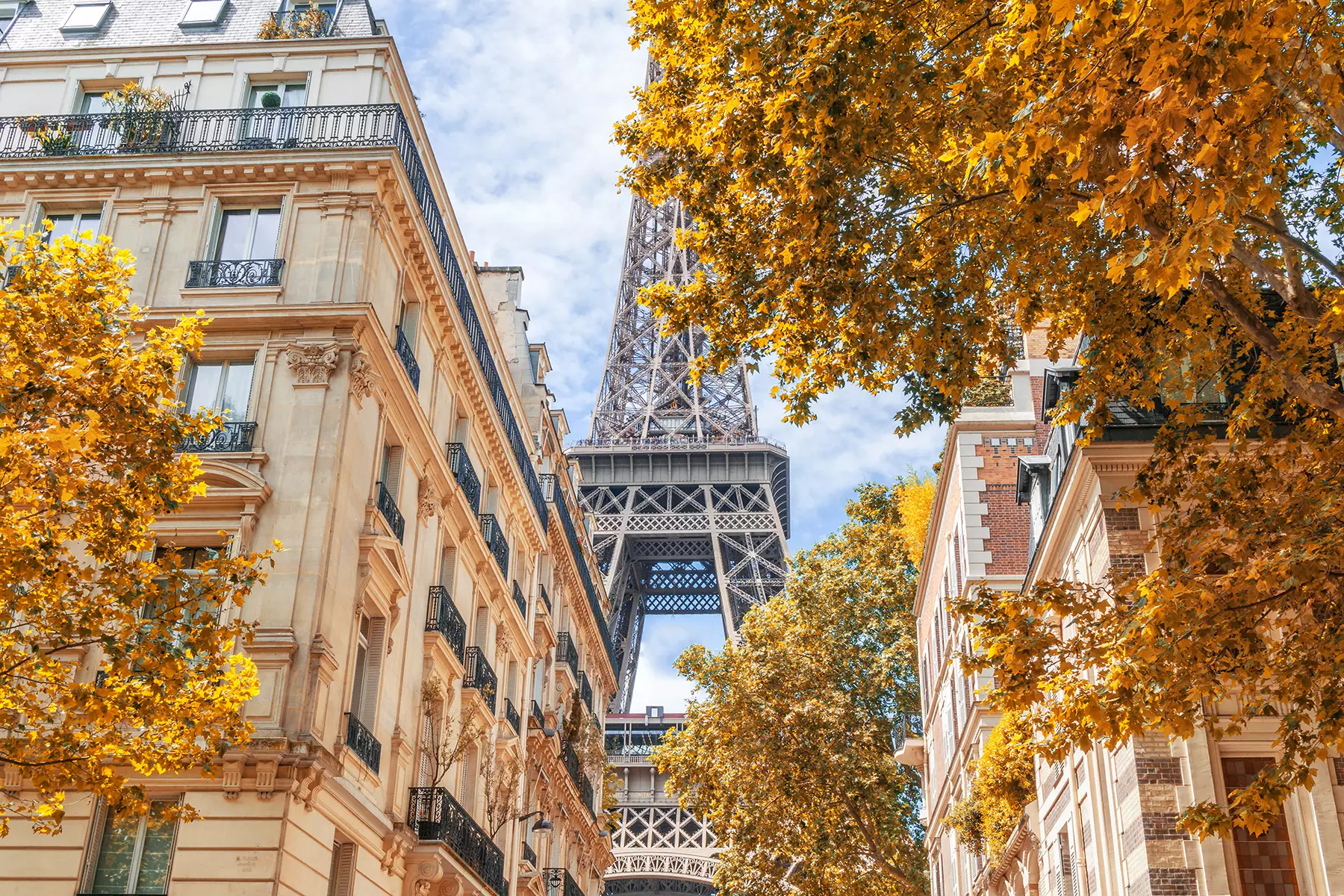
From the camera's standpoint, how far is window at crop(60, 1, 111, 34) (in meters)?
27.4

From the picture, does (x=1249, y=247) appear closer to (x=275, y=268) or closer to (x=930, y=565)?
(x=275, y=268)

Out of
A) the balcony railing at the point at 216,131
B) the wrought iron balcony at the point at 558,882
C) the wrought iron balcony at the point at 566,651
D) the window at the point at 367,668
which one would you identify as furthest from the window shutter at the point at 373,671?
Result: the wrought iron balcony at the point at 566,651

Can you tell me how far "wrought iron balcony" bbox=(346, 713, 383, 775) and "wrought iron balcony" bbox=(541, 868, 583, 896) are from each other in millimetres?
16155

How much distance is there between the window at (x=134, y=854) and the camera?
18266 mm

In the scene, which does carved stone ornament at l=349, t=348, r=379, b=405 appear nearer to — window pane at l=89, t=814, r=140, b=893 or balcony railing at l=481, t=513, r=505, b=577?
window pane at l=89, t=814, r=140, b=893

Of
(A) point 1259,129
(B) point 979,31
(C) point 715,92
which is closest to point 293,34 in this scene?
(C) point 715,92

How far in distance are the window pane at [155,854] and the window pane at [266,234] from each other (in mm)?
9179

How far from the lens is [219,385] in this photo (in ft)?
72.6

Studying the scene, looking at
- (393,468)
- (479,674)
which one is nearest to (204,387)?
(393,468)

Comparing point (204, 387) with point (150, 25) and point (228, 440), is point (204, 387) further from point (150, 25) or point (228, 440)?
point (150, 25)

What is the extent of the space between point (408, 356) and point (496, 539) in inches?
308

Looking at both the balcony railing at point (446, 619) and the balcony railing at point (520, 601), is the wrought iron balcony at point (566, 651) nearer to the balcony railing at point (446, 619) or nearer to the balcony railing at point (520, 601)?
the balcony railing at point (520, 601)

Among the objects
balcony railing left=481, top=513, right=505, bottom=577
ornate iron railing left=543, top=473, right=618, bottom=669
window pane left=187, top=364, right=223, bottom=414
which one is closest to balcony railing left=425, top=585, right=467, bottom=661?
balcony railing left=481, top=513, right=505, bottom=577

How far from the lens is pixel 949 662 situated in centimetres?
3183
